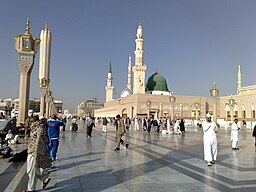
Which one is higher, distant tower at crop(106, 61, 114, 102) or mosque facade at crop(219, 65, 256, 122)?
distant tower at crop(106, 61, 114, 102)

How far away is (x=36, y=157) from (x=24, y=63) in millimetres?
13661

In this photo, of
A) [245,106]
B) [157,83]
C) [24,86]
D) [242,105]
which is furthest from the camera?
[157,83]

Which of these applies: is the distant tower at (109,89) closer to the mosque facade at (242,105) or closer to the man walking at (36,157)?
the mosque facade at (242,105)

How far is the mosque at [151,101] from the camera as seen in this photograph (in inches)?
2244

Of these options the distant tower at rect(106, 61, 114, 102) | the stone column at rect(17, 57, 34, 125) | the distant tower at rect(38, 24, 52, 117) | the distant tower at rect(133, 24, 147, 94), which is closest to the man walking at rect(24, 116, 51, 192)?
the stone column at rect(17, 57, 34, 125)

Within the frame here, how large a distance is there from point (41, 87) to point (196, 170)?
81.3 feet

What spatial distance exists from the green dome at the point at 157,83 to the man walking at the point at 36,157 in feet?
224

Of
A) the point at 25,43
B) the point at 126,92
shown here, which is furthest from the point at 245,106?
the point at 25,43

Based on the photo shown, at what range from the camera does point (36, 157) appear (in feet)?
13.9

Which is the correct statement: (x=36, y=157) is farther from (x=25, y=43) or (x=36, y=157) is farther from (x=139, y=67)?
(x=139, y=67)

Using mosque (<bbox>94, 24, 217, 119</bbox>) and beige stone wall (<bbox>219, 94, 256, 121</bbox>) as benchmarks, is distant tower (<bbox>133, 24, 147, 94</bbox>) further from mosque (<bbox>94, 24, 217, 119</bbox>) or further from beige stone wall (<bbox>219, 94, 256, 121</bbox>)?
beige stone wall (<bbox>219, 94, 256, 121</bbox>)

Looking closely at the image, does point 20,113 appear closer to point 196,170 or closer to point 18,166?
point 18,166

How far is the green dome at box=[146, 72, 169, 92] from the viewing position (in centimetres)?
7257

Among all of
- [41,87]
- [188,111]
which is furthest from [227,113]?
[41,87]
